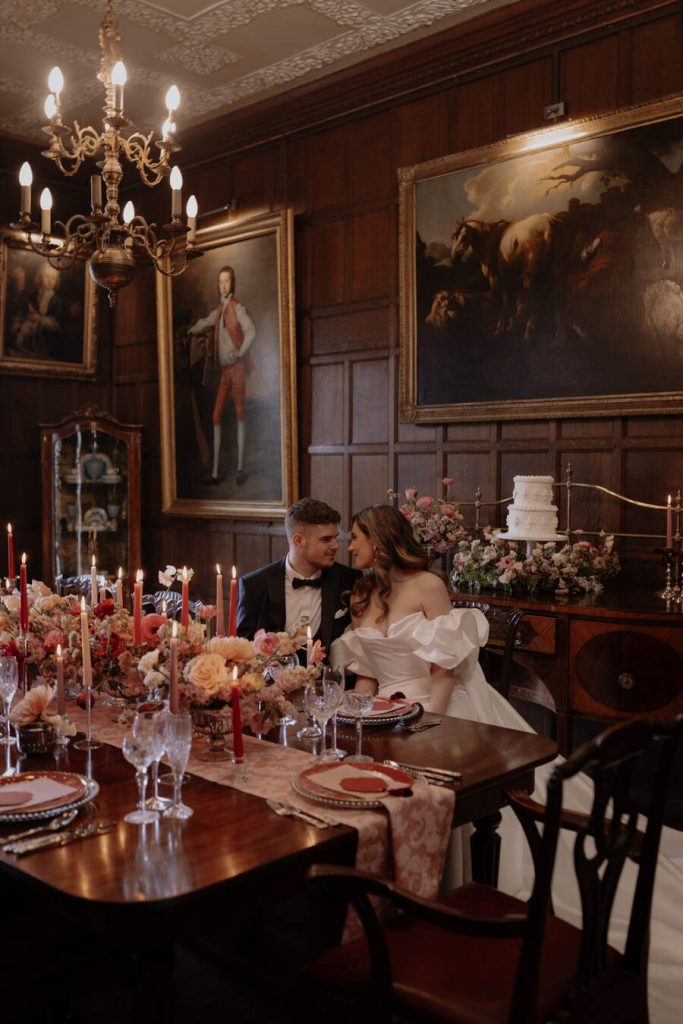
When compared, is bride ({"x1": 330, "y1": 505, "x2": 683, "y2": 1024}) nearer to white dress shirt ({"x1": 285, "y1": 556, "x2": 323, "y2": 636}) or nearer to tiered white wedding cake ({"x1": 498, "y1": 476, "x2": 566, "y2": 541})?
white dress shirt ({"x1": 285, "y1": 556, "x2": 323, "y2": 636})

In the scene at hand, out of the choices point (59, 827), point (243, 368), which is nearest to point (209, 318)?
point (243, 368)

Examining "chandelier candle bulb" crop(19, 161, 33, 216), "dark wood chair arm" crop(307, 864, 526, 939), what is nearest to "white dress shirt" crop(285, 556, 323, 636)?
"chandelier candle bulb" crop(19, 161, 33, 216)

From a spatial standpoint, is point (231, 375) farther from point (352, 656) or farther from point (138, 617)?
point (138, 617)

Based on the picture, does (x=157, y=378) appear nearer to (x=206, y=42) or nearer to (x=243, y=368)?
(x=243, y=368)

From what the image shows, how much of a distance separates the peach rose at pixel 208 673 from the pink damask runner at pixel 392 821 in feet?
0.69

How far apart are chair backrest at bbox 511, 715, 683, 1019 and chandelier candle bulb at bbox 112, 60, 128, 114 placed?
3.09 meters

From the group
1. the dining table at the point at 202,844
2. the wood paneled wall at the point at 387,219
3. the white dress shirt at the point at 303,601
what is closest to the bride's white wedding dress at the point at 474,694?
the white dress shirt at the point at 303,601

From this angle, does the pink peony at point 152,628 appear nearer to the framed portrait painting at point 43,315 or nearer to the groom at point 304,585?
the groom at point 304,585

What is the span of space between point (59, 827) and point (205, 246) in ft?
20.6

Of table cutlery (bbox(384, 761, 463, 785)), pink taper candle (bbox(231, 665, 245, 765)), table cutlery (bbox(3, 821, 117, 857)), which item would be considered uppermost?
pink taper candle (bbox(231, 665, 245, 765))

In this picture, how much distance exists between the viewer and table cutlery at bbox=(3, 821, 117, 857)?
6.73 ft

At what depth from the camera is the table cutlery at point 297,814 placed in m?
2.21

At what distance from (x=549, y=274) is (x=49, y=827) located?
4586 millimetres

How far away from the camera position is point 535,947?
1882 millimetres
